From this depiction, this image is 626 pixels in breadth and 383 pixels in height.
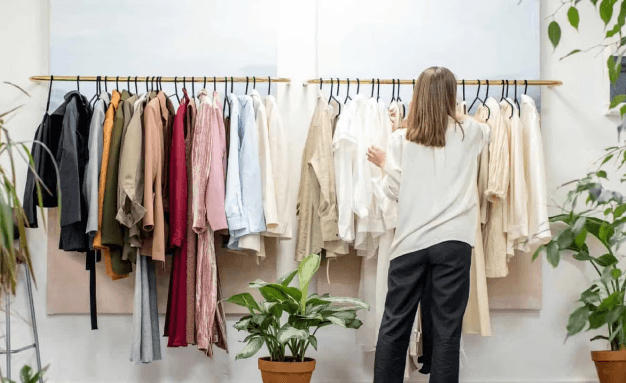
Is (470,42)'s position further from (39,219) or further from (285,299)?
(39,219)

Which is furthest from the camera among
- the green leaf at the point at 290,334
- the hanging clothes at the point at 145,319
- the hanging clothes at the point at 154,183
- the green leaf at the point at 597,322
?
the hanging clothes at the point at 145,319

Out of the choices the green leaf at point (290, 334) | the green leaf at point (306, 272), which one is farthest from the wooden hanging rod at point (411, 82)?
the green leaf at point (290, 334)

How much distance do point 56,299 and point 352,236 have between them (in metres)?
1.54

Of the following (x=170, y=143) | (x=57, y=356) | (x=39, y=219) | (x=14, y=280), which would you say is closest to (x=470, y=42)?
(x=170, y=143)

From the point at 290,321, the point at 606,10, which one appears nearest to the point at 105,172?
the point at 290,321

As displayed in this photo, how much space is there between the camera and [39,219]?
3834 millimetres

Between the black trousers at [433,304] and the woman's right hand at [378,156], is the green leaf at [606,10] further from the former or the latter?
the woman's right hand at [378,156]

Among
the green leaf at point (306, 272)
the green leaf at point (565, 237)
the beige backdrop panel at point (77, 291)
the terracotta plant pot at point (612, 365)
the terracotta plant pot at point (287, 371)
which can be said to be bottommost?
the terracotta plant pot at point (612, 365)

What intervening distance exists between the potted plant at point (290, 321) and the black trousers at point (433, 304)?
0.29m

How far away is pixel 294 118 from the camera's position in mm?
3867

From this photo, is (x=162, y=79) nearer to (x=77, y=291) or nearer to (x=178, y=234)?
(x=178, y=234)

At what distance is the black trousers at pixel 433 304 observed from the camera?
2824mm

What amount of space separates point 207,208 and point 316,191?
1.77 ft

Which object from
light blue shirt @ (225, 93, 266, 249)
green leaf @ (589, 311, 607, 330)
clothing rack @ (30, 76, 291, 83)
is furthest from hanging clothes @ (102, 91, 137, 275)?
green leaf @ (589, 311, 607, 330)
